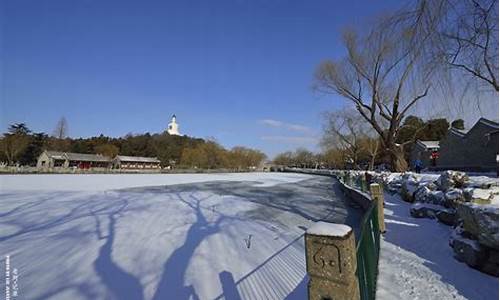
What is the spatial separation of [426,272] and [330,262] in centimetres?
326

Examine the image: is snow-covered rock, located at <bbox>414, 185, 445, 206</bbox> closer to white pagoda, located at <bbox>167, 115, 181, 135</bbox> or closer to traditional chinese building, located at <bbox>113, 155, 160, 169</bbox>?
traditional chinese building, located at <bbox>113, 155, 160, 169</bbox>

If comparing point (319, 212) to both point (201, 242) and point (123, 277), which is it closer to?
point (201, 242)

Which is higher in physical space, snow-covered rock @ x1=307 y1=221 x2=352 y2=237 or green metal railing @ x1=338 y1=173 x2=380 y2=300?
snow-covered rock @ x1=307 y1=221 x2=352 y2=237

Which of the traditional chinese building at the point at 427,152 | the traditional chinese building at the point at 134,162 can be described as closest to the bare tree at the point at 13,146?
the traditional chinese building at the point at 134,162

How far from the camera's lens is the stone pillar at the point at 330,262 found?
6.57 ft

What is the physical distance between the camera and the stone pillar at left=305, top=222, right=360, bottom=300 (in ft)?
6.57

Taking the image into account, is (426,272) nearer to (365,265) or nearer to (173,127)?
(365,265)

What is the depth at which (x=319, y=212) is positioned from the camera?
36.3ft

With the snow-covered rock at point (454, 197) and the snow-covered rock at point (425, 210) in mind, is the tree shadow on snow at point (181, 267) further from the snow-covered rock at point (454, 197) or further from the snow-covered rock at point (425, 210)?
the snow-covered rock at point (454, 197)

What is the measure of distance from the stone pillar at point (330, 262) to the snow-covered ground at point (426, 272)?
1938 millimetres

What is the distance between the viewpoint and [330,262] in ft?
6.78

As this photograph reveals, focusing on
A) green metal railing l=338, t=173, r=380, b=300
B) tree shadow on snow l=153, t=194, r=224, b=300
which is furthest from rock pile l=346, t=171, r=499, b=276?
tree shadow on snow l=153, t=194, r=224, b=300

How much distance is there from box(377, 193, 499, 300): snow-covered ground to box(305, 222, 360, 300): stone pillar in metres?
1.94

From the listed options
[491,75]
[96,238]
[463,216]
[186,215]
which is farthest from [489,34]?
[186,215]
